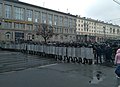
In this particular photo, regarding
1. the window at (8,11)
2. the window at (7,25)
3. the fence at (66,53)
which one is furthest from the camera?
the window at (8,11)

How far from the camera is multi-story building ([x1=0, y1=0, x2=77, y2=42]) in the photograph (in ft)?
205

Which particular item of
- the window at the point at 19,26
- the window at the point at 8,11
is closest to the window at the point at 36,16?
the window at the point at 19,26

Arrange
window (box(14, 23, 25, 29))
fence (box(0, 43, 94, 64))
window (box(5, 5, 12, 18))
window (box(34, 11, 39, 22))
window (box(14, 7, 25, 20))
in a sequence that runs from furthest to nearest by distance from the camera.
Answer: window (box(34, 11, 39, 22)), window (box(14, 7, 25, 20)), window (box(14, 23, 25, 29)), window (box(5, 5, 12, 18)), fence (box(0, 43, 94, 64))

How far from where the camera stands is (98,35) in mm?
123812

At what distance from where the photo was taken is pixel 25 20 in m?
70.2

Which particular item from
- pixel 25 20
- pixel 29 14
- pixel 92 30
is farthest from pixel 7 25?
pixel 92 30

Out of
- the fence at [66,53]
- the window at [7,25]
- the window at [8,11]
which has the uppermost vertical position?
the window at [8,11]

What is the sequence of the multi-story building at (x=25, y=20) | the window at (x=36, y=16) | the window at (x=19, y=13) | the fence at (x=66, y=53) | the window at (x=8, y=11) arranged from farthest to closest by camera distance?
1. the window at (x=36, y=16)
2. the window at (x=19, y=13)
3. the window at (x=8, y=11)
4. the multi-story building at (x=25, y=20)
5. the fence at (x=66, y=53)

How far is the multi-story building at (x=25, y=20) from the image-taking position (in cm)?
6244

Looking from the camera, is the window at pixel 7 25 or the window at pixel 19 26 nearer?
the window at pixel 7 25

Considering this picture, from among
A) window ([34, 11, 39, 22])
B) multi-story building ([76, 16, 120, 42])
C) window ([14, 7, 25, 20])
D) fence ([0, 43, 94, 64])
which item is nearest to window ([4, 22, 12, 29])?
window ([14, 7, 25, 20])

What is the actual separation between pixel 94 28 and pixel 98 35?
19.2 ft

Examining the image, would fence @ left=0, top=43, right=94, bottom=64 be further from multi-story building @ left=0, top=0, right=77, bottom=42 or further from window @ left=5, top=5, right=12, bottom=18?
window @ left=5, top=5, right=12, bottom=18

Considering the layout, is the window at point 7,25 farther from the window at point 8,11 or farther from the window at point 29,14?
the window at point 29,14
